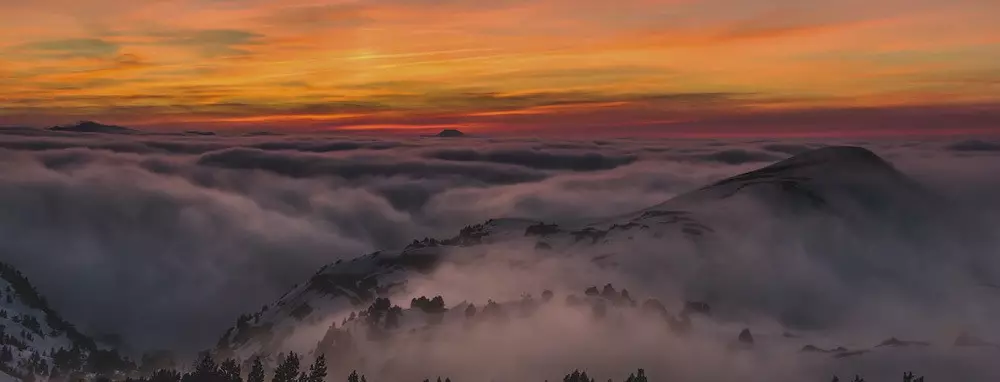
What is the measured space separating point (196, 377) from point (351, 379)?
106 feet

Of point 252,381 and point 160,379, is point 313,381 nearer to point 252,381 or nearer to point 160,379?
point 252,381

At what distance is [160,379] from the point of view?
656ft

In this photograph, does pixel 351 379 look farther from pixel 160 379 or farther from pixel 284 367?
pixel 160 379

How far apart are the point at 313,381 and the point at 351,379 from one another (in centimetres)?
805

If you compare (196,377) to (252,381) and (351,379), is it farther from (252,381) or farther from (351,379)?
(351,379)

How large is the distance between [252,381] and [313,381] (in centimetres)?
1346

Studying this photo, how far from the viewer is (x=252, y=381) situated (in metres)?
200

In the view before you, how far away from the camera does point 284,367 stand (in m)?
197

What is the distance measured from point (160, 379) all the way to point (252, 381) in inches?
784

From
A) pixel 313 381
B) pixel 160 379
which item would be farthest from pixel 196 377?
pixel 313 381

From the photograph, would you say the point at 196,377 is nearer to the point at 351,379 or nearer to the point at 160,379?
the point at 160,379

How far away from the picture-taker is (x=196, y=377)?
642 ft

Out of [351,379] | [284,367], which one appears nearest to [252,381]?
[284,367]

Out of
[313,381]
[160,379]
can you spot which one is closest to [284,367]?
[313,381]
